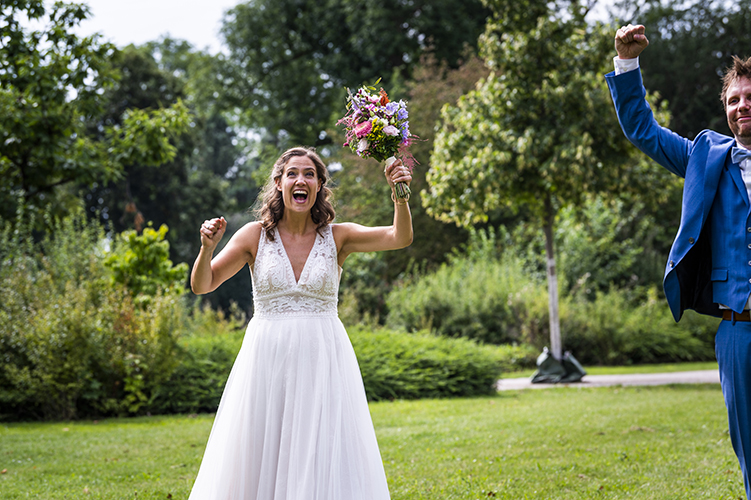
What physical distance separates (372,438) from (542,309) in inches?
489

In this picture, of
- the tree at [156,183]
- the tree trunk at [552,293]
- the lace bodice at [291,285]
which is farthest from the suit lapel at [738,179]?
the tree at [156,183]

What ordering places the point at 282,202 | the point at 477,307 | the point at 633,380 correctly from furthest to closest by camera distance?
the point at 477,307
the point at 633,380
the point at 282,202

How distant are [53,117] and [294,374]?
28.4 ft

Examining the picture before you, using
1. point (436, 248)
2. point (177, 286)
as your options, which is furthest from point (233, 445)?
point (436, 248)

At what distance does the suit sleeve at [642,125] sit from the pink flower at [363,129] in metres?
1.27

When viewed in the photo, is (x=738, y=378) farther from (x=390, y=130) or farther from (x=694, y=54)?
(x=694, y=54)

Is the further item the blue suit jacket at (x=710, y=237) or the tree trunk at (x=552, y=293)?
the tree trunk at (x=552, y=293)

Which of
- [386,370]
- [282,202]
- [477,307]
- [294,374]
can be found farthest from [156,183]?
[294,374]

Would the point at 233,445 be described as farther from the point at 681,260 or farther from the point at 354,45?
the point at 354,45

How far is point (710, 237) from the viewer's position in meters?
3.12

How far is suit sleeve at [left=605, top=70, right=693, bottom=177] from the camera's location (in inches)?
130

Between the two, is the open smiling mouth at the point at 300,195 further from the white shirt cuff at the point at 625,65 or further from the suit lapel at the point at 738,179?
the suit lapel at the point at 738,179

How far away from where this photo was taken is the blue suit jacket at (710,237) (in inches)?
116

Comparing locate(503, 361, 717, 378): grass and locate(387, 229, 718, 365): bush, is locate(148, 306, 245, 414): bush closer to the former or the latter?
locate(387, 229, 718, 365): bush
